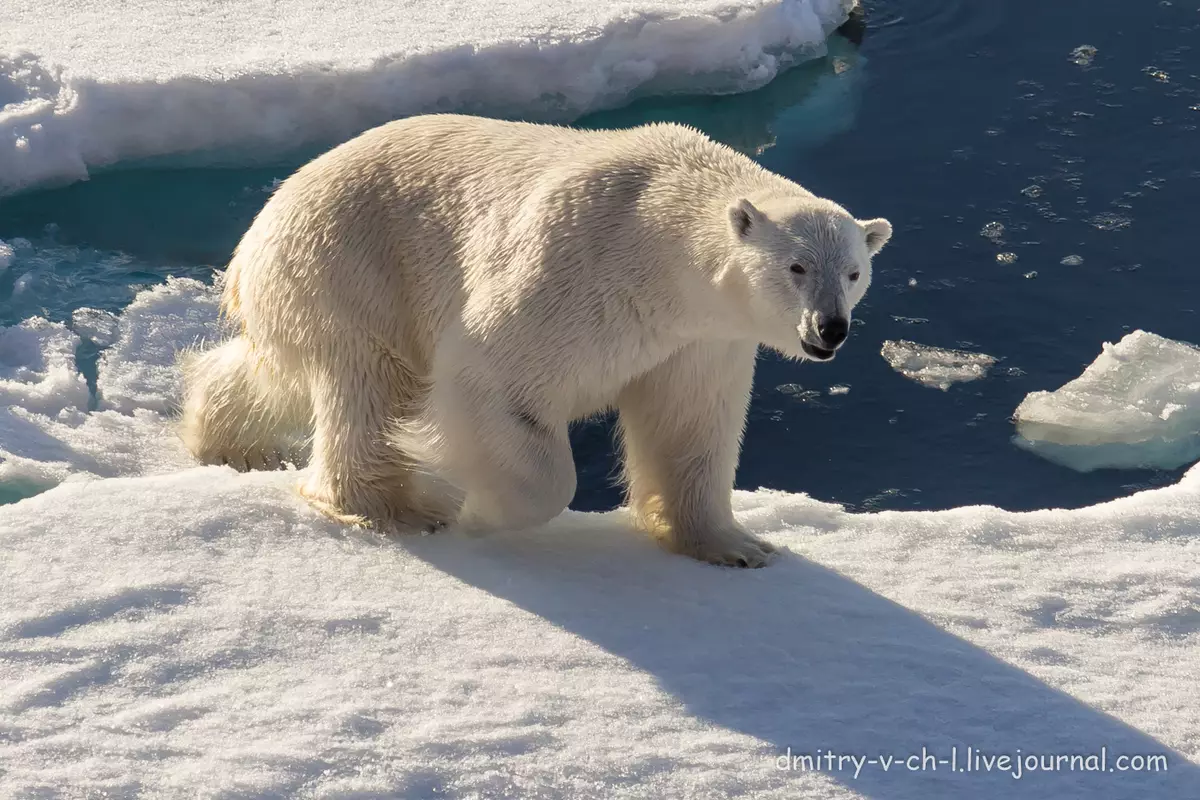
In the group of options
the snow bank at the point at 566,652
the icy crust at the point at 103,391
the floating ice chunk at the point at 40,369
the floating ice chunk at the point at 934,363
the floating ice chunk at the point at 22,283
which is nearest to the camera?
the snow bank at the point at 566,652

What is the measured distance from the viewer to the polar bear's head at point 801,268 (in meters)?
3.67

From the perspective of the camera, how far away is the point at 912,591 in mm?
4367

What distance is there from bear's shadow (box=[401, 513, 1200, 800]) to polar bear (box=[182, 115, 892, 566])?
17cm

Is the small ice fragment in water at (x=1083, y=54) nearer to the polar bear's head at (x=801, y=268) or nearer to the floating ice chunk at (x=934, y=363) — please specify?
the floating ice chunk at (x=934, y=363)

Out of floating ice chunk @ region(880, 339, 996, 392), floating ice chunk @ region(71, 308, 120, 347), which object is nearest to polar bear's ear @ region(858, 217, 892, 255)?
floating ice chunk @ region(880, 339, 996, 392)

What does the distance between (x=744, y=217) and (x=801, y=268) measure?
0.73ft

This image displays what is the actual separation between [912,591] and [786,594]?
0.41m

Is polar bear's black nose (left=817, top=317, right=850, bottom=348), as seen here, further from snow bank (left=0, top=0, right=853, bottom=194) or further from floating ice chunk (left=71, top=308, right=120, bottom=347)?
snow bank (left=0, top=0, right=853, bottom=194)

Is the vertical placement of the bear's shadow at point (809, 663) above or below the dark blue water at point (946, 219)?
below

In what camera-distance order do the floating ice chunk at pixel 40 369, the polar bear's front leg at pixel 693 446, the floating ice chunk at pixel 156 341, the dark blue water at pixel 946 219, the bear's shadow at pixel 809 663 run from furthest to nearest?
the dark blue water at pixel 946 219
the floating ice chunk at pixel 156 341
the floating ice chunk at pixel 40 369
the polar bear's front leg at pixel 693 446
the bear's shadow at pixel 809 663

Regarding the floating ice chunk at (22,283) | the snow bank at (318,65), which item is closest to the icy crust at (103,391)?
the floating ice chunk at (22,283)

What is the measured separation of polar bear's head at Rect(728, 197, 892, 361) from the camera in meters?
3.67

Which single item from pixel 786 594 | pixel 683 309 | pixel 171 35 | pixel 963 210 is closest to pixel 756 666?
pixel 786 594

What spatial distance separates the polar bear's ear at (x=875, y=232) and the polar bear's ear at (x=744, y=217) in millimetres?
355
